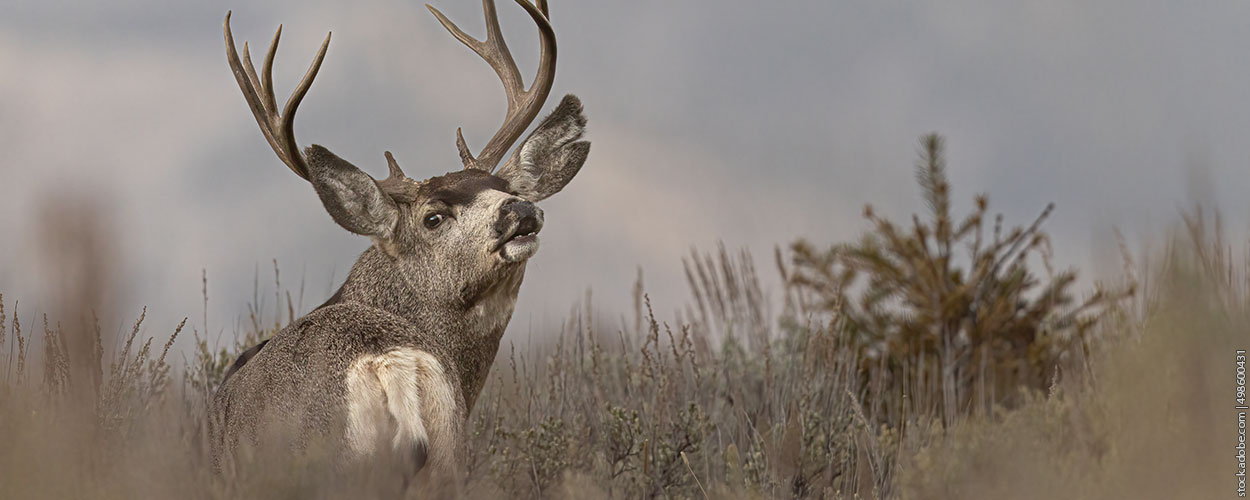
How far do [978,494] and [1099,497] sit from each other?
352 mm

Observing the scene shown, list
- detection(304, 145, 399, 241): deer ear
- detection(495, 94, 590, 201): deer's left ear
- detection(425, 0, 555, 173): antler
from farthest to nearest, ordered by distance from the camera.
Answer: detection(425, 0, 555, 173): antler
detection(495, 94, 590, 201): deer's left ear
detection(304, 145, 399, 241): deer ear

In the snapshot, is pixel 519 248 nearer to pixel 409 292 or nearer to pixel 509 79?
pixel 409 292

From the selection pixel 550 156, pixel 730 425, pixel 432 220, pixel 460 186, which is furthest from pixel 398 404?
pixel 730 425

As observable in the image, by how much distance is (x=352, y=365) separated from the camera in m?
4.07

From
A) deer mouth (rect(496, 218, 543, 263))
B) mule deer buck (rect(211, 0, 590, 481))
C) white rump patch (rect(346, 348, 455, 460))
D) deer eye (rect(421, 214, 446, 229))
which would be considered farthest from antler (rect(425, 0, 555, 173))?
white rump patch (rect(346, 348, 455, 460))

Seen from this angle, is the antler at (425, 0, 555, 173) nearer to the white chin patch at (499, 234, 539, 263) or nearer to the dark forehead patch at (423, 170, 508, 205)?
the dark forehead patch at (423, 170, 508, 205)

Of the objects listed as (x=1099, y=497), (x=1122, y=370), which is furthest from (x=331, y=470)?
(x=1122, y=370)

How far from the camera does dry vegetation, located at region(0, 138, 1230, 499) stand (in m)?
3.66

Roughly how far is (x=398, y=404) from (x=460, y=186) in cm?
141

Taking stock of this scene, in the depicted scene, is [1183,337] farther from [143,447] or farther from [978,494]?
[143,447]

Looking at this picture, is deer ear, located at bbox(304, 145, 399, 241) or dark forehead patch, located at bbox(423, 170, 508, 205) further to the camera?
dark forehead patch, located at bbox(423, 170, 508, 205)

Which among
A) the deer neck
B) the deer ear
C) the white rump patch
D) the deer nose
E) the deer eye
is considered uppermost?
the deer ear

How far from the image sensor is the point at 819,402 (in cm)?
812

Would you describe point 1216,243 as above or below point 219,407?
above
